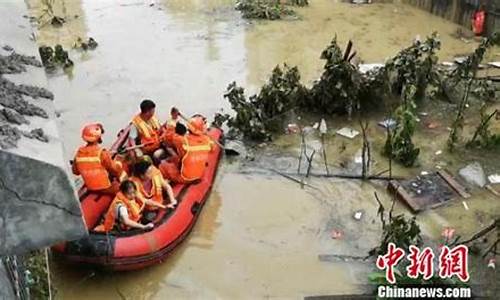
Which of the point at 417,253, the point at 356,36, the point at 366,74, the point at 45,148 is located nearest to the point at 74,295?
the point at 417,253

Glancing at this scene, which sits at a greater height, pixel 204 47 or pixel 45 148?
pixel 45 148

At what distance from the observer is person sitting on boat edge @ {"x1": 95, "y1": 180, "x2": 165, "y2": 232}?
229 inches

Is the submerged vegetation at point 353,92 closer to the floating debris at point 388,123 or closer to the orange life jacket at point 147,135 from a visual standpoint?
the floating debris at point 388,123

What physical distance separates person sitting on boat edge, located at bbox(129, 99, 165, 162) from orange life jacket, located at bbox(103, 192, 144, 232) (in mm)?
1317

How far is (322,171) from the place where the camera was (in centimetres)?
784

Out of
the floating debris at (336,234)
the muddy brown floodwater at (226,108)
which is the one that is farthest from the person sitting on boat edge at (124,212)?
the floating debris at (336,234)

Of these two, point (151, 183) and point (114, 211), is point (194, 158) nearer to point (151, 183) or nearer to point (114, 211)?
point (151, 183)

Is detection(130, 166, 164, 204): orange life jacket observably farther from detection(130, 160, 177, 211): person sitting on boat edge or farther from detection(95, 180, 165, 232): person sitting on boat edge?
detection(95, 180, 165, 232): person sitting on boat edge

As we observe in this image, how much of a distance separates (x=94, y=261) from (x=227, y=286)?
1.41 meters

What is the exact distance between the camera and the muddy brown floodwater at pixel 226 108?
609 cm

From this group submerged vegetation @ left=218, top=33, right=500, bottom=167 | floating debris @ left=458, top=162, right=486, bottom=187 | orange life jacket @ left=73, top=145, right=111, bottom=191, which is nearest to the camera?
orange life jacket @ left=73, top=145, right=111, bottom=191

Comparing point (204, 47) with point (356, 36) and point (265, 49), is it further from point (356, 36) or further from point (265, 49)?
point (356, 36)

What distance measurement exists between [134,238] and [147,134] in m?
1.92

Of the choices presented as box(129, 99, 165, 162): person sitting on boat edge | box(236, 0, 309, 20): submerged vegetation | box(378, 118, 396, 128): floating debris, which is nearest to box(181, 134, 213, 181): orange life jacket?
box(129, 99, 165, 162): person sitting on boat edge
